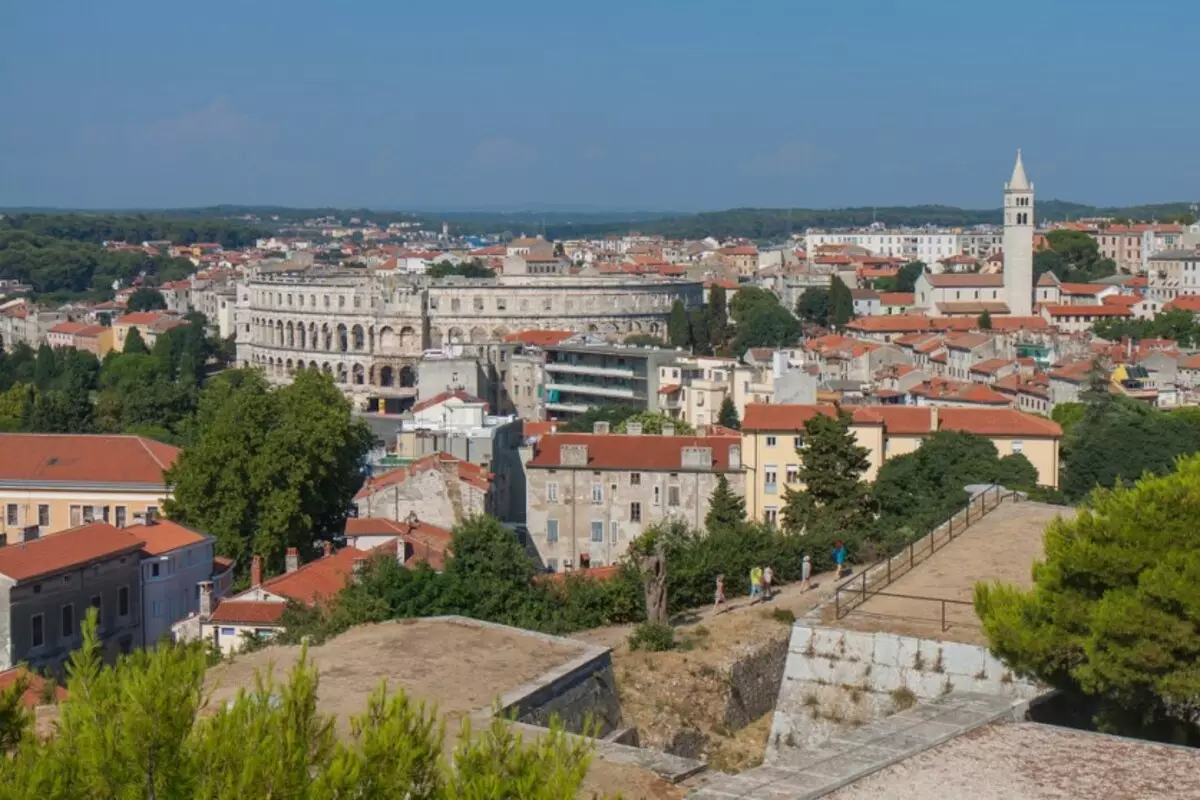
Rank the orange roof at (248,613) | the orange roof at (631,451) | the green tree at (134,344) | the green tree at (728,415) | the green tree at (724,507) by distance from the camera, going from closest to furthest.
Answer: the orange roof at (248,613)
the green tree at (724,507)
the orange roof at (631,451)
the green tree at (728,415)
the green tree at (134,344)

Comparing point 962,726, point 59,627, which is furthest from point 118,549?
point 962,726

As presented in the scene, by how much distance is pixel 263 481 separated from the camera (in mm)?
31641

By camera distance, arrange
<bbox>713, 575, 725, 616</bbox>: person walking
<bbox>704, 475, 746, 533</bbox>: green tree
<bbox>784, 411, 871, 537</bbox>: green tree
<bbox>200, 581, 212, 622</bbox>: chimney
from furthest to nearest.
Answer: <bbox>704, 475, 746, 533</bbox>: green tree → <bbox>784, 411, 871, 537</bbox>: green tree → <bbox>200, 581, 212, 622</bbox>: chimney → <bbox>713, 575, 725, 616</bbox>: person walking

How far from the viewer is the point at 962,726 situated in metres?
10.2

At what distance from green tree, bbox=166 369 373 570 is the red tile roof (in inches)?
1603

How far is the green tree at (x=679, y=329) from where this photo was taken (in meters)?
86.8

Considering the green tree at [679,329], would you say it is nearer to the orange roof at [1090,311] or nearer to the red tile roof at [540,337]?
the red tile roof at [540,337]

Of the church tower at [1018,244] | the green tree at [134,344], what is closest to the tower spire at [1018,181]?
the church tower at [1018,244]

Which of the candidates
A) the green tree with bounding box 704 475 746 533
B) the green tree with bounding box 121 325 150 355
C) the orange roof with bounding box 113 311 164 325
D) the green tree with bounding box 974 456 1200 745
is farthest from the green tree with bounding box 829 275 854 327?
the green tree with bounding box 974 456 1200 745

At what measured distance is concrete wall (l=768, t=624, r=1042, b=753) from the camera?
12.0 m

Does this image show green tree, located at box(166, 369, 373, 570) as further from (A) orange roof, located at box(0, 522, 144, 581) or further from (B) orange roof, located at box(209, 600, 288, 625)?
(B) orange roof, located at box(209, 600, 288, 625)

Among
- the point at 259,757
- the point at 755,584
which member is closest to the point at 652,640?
the point at 755,584

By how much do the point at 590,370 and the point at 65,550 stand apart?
4430 centimetres

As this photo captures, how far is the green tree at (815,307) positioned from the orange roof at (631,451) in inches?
2567
